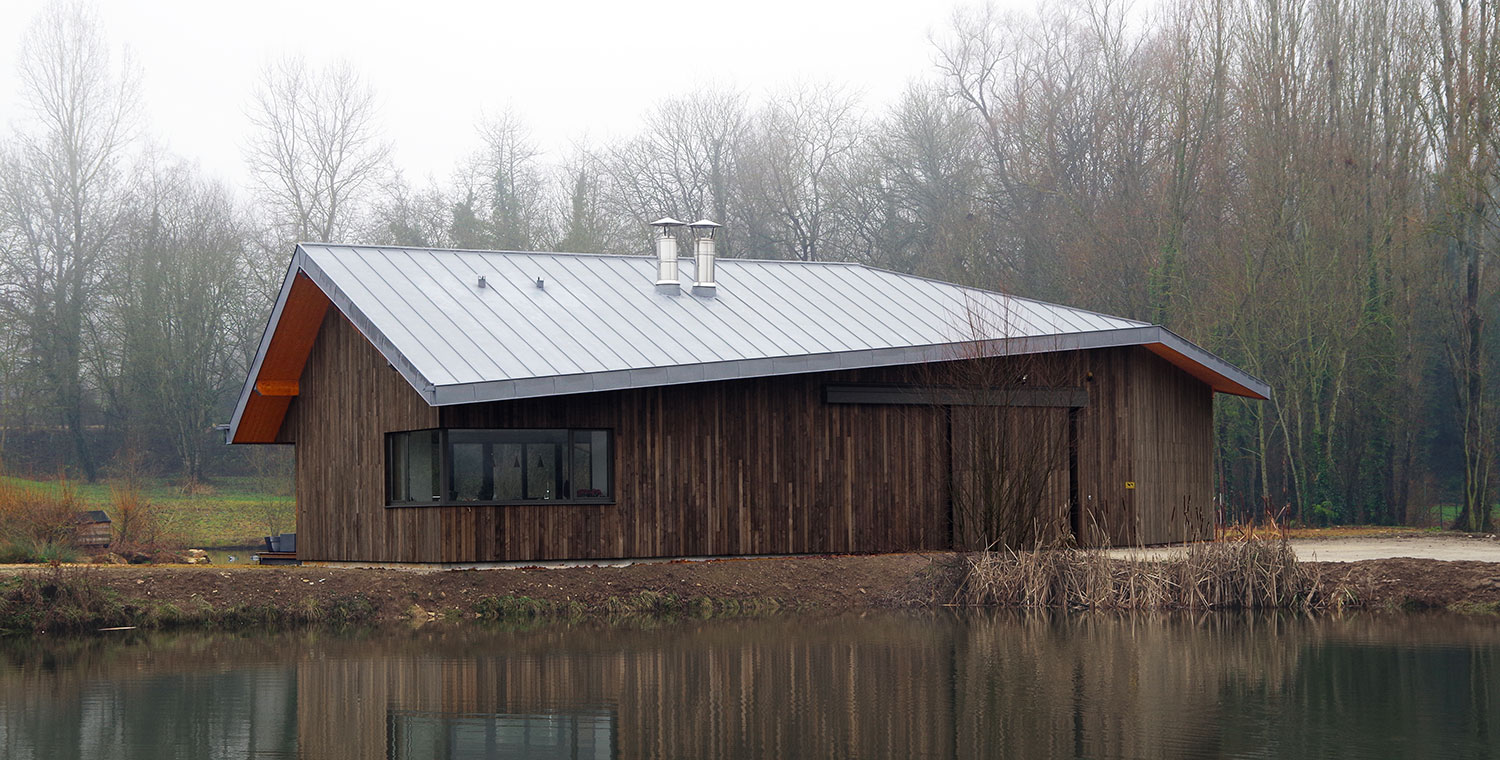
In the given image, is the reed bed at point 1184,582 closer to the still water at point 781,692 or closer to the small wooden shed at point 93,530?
the still water at point 781,692

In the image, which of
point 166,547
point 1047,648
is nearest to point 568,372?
point 1047,648

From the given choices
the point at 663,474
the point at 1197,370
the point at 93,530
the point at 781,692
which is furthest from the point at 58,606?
the point at 1197,370

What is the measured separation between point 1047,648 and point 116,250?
3571 cm

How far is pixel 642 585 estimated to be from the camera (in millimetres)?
17609

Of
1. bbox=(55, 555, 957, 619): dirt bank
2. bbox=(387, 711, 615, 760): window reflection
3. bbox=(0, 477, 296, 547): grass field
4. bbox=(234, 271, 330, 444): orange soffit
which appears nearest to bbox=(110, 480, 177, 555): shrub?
bbox=(234, 271, 330, 444): orange soffit

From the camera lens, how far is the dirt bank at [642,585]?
54.9 ft

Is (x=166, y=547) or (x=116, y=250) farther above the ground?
(x=116, y=250)

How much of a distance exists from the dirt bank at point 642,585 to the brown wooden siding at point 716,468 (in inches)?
59.0

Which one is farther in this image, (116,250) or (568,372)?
(116,250)

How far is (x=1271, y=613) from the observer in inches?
641

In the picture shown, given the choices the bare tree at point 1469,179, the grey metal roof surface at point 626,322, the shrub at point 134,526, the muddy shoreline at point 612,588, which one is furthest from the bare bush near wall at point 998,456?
the shrub at point 134,526

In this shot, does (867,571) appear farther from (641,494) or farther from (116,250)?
(116,250)

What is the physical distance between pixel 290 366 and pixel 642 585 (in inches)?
317

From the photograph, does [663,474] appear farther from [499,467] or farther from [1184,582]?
[1184,582]
